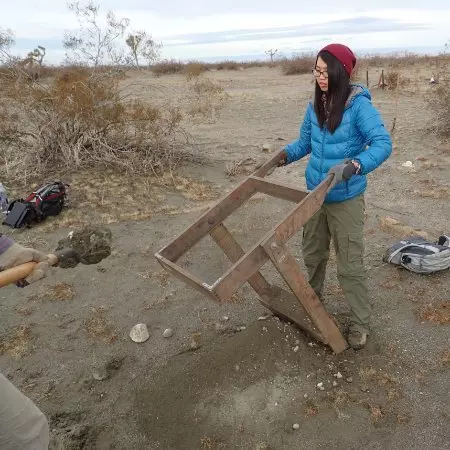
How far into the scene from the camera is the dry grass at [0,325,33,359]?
3.23 metres

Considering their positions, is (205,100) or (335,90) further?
(205,100)

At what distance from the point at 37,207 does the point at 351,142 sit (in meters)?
3.85

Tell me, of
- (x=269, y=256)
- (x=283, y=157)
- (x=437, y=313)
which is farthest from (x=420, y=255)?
(x=269, y=256)

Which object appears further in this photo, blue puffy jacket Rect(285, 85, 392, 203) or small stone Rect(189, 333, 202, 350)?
small stone Rect(189, 333, 202, 350)

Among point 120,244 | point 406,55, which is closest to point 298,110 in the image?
point 120,244

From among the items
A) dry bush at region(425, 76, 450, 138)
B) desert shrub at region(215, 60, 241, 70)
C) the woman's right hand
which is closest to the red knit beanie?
the woman's right hand

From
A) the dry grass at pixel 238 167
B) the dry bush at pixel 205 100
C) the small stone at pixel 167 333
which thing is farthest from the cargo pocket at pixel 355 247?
the dry bush at pixel 205 100

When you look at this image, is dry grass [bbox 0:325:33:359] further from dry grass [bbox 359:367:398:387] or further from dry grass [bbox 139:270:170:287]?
dry grass [bbox 359:367:398:387]

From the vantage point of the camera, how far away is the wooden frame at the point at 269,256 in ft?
6.88

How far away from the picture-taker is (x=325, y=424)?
2424mm

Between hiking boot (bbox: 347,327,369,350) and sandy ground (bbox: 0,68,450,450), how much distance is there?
0.16 feet

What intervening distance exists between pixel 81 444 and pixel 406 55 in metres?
27.3

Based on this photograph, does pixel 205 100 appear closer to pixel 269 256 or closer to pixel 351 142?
pixel 351 142

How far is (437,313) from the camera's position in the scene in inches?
128
